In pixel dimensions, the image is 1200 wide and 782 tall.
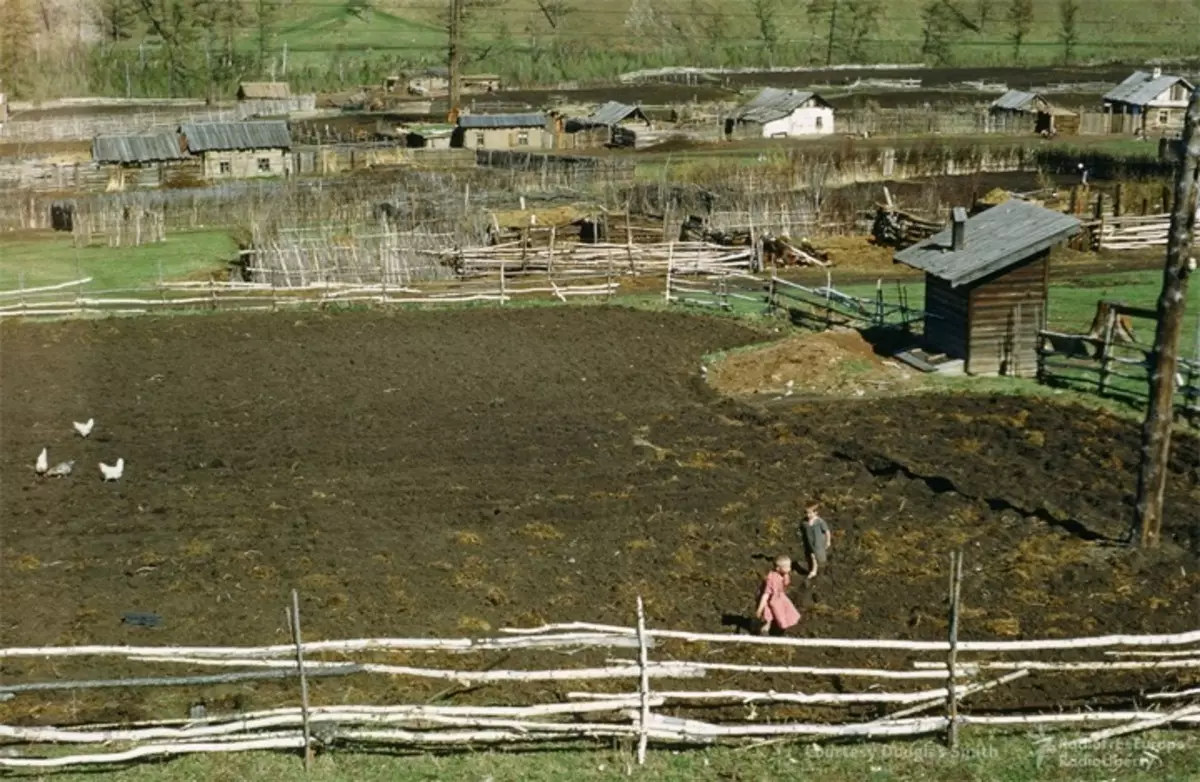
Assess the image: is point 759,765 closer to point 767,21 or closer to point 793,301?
point 793,301

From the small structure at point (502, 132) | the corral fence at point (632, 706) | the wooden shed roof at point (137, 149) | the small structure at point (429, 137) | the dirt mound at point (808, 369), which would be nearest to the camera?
the corral fence at point (632, 706)

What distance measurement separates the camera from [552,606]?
1509cm

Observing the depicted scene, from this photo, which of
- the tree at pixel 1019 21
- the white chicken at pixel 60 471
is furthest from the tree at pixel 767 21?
the white chicken at pixel 60 471

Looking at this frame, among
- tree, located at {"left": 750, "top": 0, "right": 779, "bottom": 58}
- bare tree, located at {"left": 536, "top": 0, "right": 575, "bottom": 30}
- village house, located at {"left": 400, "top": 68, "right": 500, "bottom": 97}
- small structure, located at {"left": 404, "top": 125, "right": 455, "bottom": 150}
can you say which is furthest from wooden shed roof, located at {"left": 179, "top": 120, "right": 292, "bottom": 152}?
bare tree, located at {"left": 536, "top": 0, "right": 575, "bottom": 30}

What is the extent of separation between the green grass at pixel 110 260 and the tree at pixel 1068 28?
95824 mm

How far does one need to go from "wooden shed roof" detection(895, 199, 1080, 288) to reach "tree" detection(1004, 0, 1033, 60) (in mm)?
105320

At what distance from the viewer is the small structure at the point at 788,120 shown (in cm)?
7219

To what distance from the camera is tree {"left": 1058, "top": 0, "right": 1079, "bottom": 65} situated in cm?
12312

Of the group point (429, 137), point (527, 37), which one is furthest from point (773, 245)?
point (527, 37)

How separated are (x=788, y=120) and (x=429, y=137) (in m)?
18.1

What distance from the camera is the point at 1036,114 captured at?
74312 mm

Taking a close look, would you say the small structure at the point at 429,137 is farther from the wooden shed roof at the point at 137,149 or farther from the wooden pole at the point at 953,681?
the wooden pole at the point at 953,681

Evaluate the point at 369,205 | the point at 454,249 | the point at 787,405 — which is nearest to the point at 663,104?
the point at 369,205

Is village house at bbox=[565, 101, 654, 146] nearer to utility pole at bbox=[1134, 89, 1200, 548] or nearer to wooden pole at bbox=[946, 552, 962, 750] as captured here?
utility pole at bbox=[1134, 89, 1200, 548]
